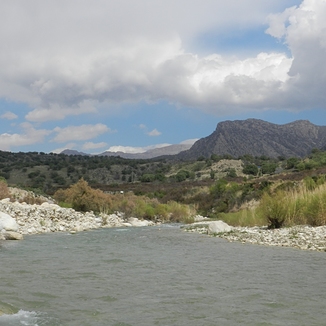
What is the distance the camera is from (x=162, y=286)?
8539mm

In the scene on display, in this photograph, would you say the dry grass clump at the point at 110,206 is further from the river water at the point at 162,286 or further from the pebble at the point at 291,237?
the river water at the point at 162,286

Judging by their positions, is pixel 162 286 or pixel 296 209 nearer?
pixel 162 286

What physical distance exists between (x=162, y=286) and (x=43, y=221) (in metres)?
16.0

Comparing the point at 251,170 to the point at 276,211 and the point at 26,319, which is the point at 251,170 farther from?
the point at 26,319

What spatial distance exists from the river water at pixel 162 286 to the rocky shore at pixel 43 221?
419cm

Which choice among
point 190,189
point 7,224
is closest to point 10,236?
point 7,224

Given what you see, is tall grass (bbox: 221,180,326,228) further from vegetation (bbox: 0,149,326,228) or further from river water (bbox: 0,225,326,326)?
river water (bbox: 0,225,326,326)

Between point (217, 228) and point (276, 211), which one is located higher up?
point (276, 211)

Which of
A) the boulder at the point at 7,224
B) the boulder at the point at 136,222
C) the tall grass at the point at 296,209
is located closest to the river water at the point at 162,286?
the boulder at the point at 7,224

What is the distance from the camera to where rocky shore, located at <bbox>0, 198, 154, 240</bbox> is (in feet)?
59.8

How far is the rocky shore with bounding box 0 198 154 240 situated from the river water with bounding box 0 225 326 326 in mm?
4185

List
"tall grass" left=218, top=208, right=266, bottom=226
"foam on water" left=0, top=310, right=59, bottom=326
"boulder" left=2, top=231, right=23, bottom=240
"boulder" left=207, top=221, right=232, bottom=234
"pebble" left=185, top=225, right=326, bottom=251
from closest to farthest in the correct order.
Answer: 1. "foam on water" left=0, top=310, right=59, bottom=326
2. "pebble" left=185, top=225, right=326, bottom=251
3. "boulder" left=2, top=231, right=23, bottom=240
4. "boulder" left=207, top=221, right=232, bottom=234
5. "tall grass" left=218, top=208, right=266, bottom=226

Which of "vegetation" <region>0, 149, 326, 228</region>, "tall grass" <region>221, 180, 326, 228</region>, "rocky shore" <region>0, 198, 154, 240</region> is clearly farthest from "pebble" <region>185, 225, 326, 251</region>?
"rocky shore" <region>0, 198, 154, 240</region>

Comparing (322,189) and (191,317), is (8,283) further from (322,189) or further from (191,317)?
(322,189)
